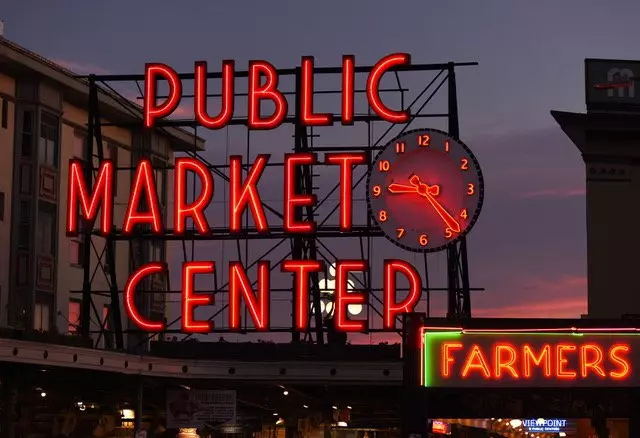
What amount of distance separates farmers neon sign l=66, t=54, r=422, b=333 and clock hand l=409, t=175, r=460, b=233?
197cm

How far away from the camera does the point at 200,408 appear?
4244 cm

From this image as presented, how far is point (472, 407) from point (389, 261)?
18130mm

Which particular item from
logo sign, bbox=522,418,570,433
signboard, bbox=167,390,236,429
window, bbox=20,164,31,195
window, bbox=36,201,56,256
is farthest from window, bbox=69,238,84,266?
logo sign, bbox=522,418,570,433

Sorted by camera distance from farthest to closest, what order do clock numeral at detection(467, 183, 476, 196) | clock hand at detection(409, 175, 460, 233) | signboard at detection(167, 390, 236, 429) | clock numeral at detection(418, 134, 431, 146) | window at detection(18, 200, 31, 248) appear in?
window at detection(18, 200, 31, 248) → clock numeral at detection(418, 134, 431, 146) → clock numeral at detection(467, 183, 476, 196) → clock hand at detection(409, 175, 460, 233) → signboard at detection(167, 390, 236, 429)

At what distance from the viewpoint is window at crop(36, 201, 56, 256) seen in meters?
54.2

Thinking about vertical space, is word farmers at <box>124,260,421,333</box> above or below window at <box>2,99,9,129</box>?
below

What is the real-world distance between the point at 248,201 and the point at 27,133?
10.3m

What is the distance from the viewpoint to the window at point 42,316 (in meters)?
53.1

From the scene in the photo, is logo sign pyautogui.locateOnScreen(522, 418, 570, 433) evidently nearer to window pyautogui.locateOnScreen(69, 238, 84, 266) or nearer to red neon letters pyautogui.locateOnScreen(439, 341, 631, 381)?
red neon letters pyautogui.locateOnScreen(439, 341, 631, 381)

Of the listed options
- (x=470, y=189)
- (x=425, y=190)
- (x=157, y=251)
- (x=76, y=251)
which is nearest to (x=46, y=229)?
(x=76, y=251)

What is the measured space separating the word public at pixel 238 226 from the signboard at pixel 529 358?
18113mm

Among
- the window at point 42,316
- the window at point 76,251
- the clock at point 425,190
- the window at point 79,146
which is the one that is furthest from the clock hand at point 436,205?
the window at point 79,146

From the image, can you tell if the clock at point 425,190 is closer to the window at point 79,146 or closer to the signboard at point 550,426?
the signboard at point 550,426

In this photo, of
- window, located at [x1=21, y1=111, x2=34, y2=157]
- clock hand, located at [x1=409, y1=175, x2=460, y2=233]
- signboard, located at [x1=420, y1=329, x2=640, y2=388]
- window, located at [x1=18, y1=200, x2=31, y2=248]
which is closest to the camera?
signboard, located at [x1=420, y1=329, x2=640, y2=388]
